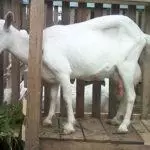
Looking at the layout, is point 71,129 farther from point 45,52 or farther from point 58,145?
point 45,52

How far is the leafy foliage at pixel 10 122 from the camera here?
4609 mm

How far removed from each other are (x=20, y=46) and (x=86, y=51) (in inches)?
27.7

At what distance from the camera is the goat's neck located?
15.0ft

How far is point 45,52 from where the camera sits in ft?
14.7

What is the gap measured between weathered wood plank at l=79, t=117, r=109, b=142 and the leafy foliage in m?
0.73

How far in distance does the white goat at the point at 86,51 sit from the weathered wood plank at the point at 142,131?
0.21 meters

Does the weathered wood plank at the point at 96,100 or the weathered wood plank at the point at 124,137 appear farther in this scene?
the weathered wood plank at the point at 96,100

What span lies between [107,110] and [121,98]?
0.92 meters

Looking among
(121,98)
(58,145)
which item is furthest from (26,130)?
(121,98)

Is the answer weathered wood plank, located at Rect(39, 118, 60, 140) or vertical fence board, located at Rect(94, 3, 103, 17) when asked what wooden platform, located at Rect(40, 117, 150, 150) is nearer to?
weathered wood plank, located at Rect(39, 118, 60, 140)

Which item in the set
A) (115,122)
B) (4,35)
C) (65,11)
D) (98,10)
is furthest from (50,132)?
(98,10)

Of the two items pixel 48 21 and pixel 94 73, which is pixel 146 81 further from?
pixel 48 21

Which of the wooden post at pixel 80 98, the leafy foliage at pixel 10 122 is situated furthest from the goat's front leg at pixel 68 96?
the wooden post at pixel 80 98

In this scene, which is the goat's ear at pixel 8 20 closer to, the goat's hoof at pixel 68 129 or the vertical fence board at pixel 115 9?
the goat's hoof at pixel 68 129
